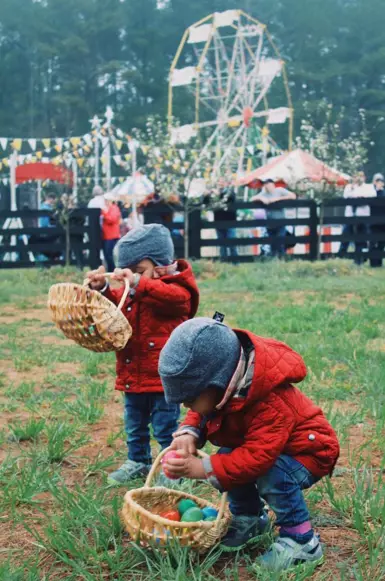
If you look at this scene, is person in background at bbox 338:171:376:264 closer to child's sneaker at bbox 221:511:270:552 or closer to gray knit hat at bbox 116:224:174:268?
gray knit hat at bbox 116:224:174:268

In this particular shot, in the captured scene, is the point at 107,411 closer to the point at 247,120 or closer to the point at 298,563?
the point at 298,563

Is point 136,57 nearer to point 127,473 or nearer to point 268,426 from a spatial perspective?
point 127,473

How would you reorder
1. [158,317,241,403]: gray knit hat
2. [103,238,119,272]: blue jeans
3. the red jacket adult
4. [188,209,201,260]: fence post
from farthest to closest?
[188,209,201,260]: fence post, the red jacket adult, [103,238,119,272]: blue jeans, [158,317,241,403]: gray knit hat

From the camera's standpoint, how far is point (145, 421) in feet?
10.1

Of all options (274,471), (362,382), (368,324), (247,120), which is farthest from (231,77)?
(274,471)

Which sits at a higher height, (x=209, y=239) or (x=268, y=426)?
(x=268, y=426)

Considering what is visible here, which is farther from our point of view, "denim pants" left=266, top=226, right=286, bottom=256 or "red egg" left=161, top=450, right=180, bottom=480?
"denim pants" left=266, top=226, right=286, bottom=256

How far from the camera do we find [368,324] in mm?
6035

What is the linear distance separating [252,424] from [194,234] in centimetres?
1032

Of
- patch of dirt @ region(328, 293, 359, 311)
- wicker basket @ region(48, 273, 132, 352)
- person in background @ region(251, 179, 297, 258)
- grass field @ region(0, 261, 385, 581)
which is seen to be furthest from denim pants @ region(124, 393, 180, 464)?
person in background @ region(251, 179, 297, 258)

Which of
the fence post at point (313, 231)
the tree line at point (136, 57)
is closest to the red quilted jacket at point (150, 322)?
the fence post at point (313, 231)

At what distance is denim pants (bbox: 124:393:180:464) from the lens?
9.91 feet

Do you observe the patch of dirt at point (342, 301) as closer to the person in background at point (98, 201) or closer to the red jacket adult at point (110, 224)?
the red jacket adult at point (110, 224)

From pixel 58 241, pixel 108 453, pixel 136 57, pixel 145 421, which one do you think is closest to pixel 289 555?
pixel 145 421
